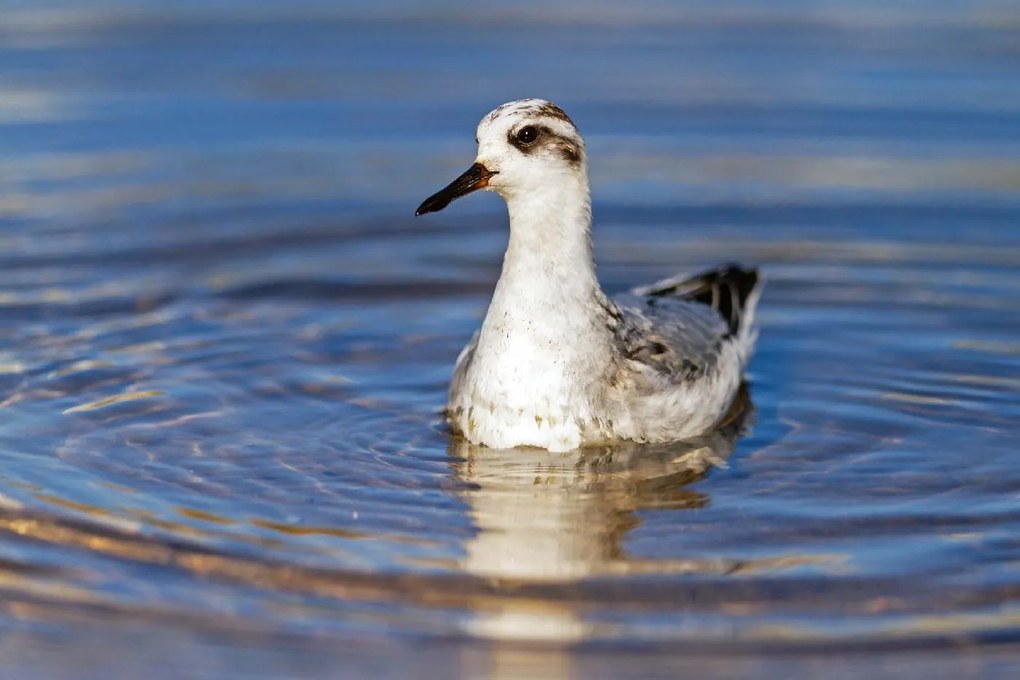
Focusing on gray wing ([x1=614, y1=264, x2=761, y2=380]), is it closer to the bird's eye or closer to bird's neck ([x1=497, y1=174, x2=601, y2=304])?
bird's neck ([x1=497, y1=174, x2=601, y2=304])

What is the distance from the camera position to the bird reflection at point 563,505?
8.14m

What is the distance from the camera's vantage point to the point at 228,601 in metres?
7.79

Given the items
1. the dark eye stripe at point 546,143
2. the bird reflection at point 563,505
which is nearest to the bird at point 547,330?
the dark eye stripe at point 546,143

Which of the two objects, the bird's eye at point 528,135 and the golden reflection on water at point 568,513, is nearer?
the golden reflection on water at point 568,513

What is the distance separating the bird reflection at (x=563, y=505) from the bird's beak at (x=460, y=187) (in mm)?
1336

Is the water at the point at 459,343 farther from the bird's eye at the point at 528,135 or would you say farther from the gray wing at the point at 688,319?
the bird's eye at the point at 528,135

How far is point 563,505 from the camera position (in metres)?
9.12

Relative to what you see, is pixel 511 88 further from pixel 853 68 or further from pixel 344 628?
pixel 344 628

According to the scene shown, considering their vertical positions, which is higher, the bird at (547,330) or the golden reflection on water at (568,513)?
the bird at (547,330)

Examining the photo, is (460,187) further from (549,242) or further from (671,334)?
(671,334)

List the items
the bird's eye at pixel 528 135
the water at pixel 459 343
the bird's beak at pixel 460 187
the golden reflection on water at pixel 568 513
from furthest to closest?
the bird's eye at pixel 528 135 → the bird's beak at pixel 460 187 → the golden reflection on water at pixel 568 513 → the water at pixel 459 343

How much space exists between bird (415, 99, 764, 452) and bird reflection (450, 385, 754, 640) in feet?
0.37

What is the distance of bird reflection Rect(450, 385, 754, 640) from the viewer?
8.14 meters

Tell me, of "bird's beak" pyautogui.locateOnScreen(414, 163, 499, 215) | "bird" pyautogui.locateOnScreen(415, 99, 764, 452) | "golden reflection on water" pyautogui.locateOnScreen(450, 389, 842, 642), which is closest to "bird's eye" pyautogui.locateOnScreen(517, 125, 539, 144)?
"bird" pyautogui.locateOnScreen(415, 99, 764, 452)
